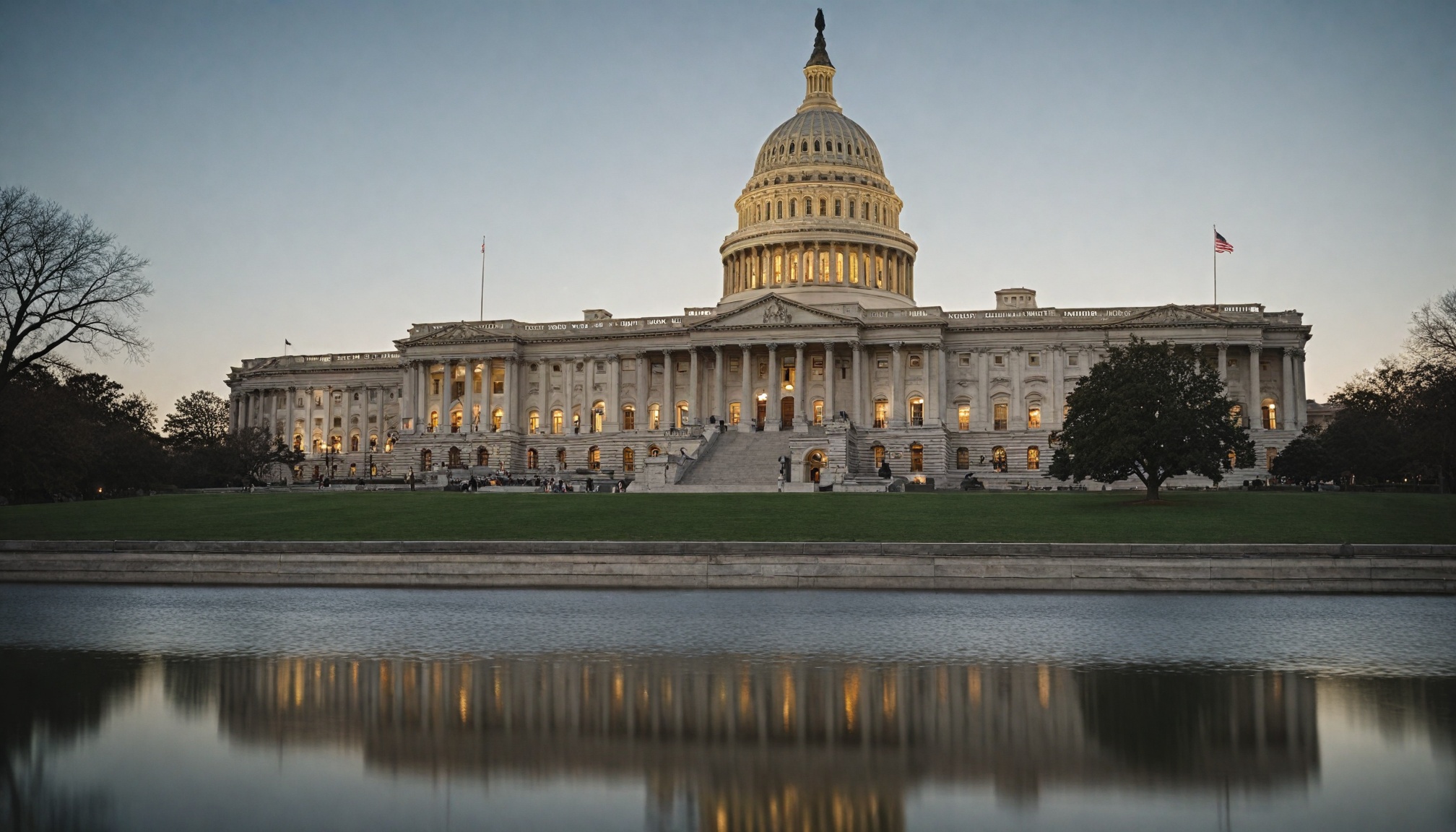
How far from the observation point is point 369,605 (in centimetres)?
2983

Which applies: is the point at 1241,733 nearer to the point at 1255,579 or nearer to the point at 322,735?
the point at 322,735

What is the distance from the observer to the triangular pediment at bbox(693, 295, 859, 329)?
103 meters

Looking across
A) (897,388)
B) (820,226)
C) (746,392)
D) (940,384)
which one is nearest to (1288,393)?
(940,384)

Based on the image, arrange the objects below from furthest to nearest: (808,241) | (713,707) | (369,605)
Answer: (808,241), (369,605), (713,707)

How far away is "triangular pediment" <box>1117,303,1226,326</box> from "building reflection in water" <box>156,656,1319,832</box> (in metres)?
84.7

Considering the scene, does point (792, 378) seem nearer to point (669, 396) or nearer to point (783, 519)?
point (669, 396)

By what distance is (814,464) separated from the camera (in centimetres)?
9238

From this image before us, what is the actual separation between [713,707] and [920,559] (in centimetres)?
1759

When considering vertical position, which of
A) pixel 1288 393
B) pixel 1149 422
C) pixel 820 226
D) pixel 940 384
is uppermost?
pixel 820 226

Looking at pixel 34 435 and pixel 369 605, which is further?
pixel 34 435

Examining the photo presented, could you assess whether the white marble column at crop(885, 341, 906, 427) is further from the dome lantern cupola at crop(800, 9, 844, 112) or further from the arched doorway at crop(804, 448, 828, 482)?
the dome lantern cupola at crop(800, 9, 844, 112)

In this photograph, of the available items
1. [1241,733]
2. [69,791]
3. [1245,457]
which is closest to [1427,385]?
[1245,457]

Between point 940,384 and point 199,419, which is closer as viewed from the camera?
point 940,384

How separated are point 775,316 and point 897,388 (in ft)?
40.9
